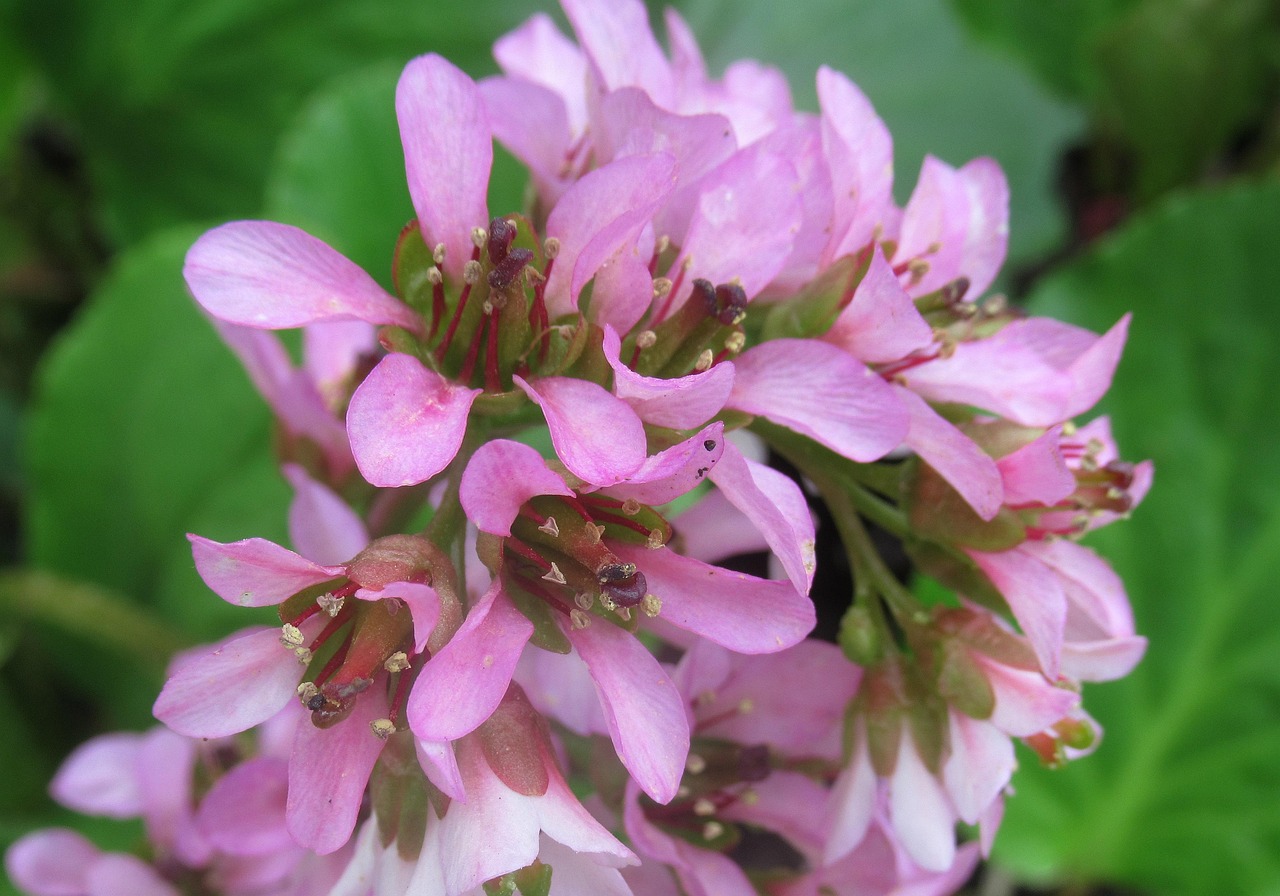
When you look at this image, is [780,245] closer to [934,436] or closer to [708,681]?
[934,436]

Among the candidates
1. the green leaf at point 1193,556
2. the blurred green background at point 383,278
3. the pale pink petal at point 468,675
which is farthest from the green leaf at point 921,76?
the pale pink petal at point 468,675

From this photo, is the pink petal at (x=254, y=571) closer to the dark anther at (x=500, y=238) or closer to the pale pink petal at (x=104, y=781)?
the dark anther at (x=500, y=238)

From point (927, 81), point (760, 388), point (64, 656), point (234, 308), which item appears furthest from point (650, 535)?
point (927, 81)

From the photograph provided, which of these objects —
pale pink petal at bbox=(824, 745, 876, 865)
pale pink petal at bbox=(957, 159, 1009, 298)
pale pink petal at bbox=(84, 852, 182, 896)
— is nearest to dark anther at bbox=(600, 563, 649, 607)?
pale pink petal at bbox=(824, 745, 876, 865)

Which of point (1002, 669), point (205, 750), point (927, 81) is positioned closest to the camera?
point (1002, 669)

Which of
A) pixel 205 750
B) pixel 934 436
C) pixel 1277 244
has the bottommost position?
pixel 205 750

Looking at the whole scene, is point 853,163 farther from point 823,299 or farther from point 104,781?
point 104,781
